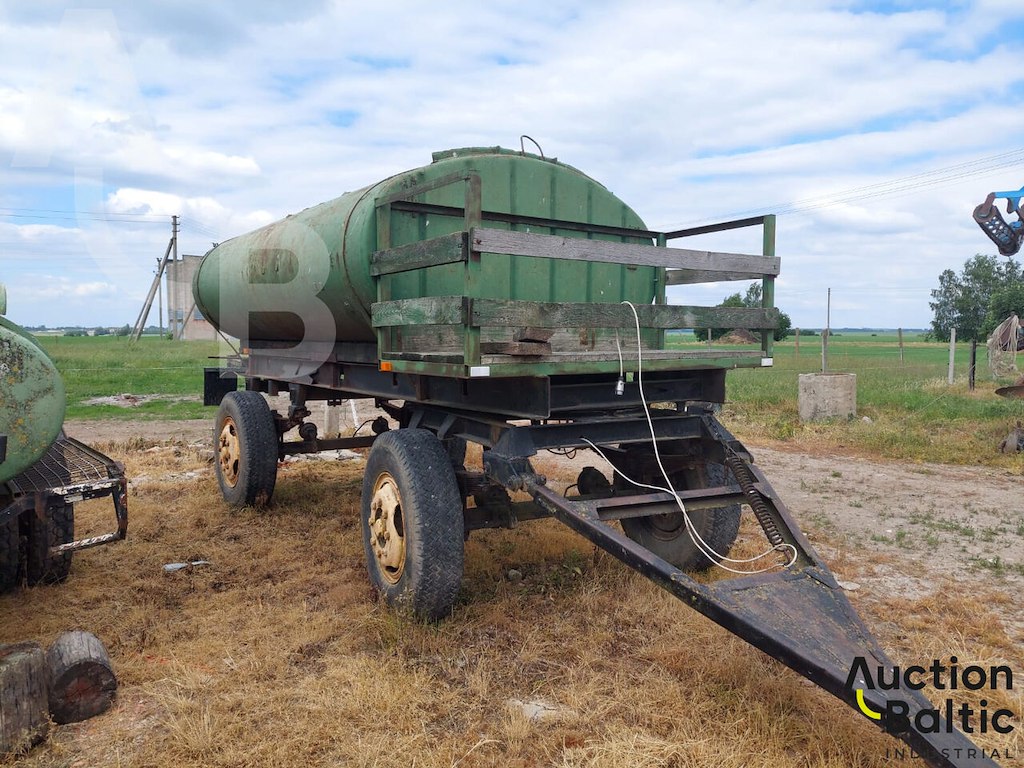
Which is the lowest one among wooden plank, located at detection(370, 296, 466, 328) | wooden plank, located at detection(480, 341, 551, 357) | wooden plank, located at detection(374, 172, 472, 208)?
wooden plank, located at detection(480, 341, 551, 357)

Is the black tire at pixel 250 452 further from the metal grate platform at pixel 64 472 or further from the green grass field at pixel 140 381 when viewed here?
the green grass field at pixel 140 381

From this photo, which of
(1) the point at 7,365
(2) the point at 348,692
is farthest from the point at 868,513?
(1) the point at 7,365

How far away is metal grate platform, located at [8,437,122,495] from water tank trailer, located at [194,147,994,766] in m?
1.49

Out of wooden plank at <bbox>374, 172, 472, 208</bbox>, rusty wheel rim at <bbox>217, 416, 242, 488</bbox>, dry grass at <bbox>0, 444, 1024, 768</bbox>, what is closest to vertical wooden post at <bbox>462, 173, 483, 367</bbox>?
wooden plank at <bbox>374, 172, 472, 208</bbox>

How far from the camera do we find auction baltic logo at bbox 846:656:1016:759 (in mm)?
2244

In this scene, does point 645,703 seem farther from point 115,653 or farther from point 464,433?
point 115,653

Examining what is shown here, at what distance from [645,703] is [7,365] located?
3.30m

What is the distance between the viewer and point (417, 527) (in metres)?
3.67

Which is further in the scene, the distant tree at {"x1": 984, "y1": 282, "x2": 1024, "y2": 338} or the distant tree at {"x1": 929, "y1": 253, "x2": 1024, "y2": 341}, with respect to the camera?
the distant tree at {"x1": 929, "y1": 253, "x2": 1024, "y2": 341}

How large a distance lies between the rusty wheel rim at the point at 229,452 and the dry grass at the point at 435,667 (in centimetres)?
116

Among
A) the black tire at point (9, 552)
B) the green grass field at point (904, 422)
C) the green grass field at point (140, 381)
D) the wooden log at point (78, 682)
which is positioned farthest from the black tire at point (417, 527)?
the green grass field at point (140, 381)

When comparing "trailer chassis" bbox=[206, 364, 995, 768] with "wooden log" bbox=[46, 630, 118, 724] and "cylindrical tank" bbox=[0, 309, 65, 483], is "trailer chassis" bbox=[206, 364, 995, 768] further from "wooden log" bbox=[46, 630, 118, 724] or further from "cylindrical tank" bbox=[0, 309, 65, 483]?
"cylindrical tank" bbox=[0, 309, 65, 483]

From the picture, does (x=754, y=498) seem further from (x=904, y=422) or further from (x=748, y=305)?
(x=904, y=422)

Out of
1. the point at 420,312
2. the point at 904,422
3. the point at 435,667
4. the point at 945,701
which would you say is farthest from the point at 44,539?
the point at 904,422
